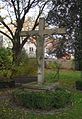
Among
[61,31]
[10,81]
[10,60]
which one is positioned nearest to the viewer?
[61,31]

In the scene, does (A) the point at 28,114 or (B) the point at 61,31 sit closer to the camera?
(A) the point at 28,114

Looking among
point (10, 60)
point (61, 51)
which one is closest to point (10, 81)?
point (10, 60)

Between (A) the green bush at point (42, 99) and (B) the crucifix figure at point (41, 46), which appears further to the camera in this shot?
(B) the crucifix figure at point (41, 46)

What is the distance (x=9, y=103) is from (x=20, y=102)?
1.53 ft

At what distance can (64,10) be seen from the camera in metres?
20.7

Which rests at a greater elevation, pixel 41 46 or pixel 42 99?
pixel 41 46

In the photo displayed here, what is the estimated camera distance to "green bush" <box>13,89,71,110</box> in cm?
1149

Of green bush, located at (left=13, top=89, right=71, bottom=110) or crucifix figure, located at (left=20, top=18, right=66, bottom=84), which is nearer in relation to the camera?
green bush, located at (left=13, top=89, right=71, bottom=110)

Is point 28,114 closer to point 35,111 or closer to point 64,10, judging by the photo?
point 35,111

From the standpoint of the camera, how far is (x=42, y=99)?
450 inches

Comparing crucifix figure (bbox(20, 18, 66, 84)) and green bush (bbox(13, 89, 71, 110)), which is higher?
crucifix figure (bbox(20, 18, 66, 84))

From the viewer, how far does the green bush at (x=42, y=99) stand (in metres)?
11.5

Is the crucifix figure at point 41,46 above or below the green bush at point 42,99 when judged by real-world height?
above

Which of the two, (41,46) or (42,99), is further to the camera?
(41,46)
